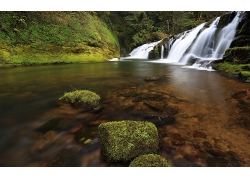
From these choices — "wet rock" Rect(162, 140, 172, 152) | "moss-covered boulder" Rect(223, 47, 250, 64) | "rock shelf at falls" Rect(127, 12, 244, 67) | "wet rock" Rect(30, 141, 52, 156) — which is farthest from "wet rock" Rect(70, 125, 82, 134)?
"rock shelf at falls" Rect(127, 12, 244, 67)

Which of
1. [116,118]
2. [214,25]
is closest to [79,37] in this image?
[214,25]

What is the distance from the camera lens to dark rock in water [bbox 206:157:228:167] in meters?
1.94

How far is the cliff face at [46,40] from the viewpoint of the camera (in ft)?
43.2

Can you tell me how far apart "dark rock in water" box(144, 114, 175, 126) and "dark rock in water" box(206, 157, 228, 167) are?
100 cm

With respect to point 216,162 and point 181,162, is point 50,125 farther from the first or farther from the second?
point 216,162

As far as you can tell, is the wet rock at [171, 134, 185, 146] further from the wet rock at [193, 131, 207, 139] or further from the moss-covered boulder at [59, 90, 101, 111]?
the moss-covered boulder at [59, 90, 101, 111]

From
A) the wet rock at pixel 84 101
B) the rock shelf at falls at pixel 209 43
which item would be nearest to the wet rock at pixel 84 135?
the wet rock at pixel 84 101

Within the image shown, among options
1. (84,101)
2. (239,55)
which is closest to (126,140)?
(84,101)

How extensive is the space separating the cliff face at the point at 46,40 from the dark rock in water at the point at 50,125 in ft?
40.6

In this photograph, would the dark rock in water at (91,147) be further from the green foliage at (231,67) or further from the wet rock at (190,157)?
the green foliage at (231,67)

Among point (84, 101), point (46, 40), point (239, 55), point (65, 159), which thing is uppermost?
point (46, 40)

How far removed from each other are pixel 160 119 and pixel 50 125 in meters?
2.19

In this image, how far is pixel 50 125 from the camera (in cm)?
289
